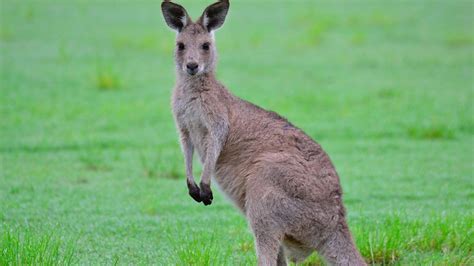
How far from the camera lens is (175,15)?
6.26 meters

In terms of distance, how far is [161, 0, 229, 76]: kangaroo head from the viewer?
612cm

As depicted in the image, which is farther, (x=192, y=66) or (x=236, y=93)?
(x=236, y=93)

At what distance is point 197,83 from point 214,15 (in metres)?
0.49

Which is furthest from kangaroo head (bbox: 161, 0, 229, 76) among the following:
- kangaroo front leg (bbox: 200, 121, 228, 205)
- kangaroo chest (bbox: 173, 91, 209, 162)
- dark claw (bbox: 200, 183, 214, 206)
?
dark claw (bbox: 200, 183, 214, 206)

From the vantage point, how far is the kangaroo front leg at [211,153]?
584 centimetres

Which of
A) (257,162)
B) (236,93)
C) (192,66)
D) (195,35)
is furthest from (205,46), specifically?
(236,93)

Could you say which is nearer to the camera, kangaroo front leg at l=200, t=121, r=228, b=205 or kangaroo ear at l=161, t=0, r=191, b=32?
kangaroo front leg at l=200, t=121, r=228, b=205

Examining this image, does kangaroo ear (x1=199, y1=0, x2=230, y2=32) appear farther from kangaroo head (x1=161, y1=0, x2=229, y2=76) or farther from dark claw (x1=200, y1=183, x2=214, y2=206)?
dark claw (x1=200, y1=183, x2=214, y2=206)

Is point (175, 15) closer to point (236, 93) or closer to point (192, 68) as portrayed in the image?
point (192, 68)

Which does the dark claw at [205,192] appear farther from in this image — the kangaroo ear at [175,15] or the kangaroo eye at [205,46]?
the kangaroo ear at [175,15]

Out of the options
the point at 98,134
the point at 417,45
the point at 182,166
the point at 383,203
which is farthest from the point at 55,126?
the point at 417,45

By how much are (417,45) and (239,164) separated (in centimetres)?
1146

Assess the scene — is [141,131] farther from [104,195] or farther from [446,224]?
[446,224]

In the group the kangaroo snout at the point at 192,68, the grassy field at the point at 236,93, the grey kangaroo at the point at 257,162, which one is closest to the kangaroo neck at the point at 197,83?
the grey kangaroo at the point at 257,162
